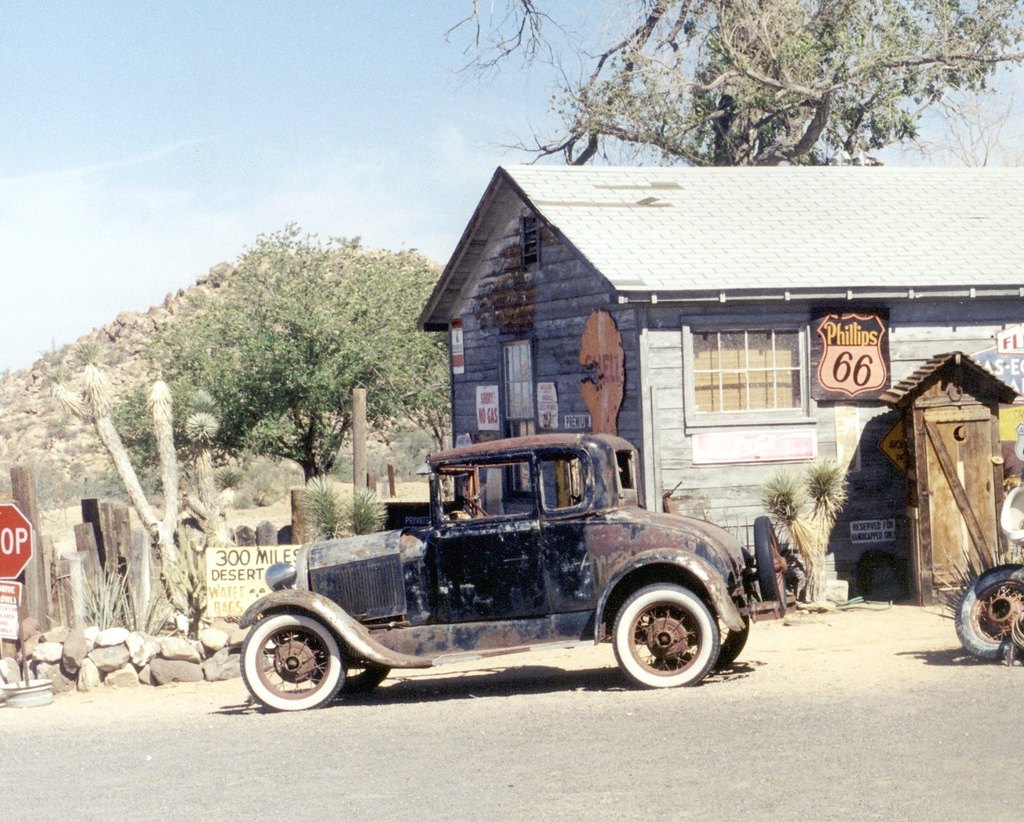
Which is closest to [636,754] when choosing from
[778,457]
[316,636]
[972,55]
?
[316,636]

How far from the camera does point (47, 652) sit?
1238cm

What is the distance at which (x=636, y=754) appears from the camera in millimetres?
7582

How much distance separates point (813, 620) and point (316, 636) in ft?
20.2

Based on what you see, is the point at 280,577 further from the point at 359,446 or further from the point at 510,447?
the point at 359,446

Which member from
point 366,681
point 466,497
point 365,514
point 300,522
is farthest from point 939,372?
point 366,681

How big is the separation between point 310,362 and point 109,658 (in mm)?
15902

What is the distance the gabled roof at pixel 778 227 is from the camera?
50.0ft

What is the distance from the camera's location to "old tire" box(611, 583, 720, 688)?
971 cm

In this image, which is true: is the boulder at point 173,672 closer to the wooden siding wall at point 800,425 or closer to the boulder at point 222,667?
the boulder at point 222,667

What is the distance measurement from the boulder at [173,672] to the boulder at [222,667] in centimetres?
8

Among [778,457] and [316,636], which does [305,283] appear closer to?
[778,457]

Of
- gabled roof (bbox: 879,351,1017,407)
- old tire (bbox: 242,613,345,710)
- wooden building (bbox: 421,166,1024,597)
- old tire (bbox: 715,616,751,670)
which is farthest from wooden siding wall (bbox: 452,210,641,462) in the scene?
old tire (bbox: 242,613,345,710)

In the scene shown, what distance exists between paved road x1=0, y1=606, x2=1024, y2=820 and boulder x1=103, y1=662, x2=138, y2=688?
1.23 metres

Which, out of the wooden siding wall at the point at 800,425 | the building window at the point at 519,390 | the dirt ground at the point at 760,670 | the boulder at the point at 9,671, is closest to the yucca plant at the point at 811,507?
the wooden siding wall at the point at 800,425
